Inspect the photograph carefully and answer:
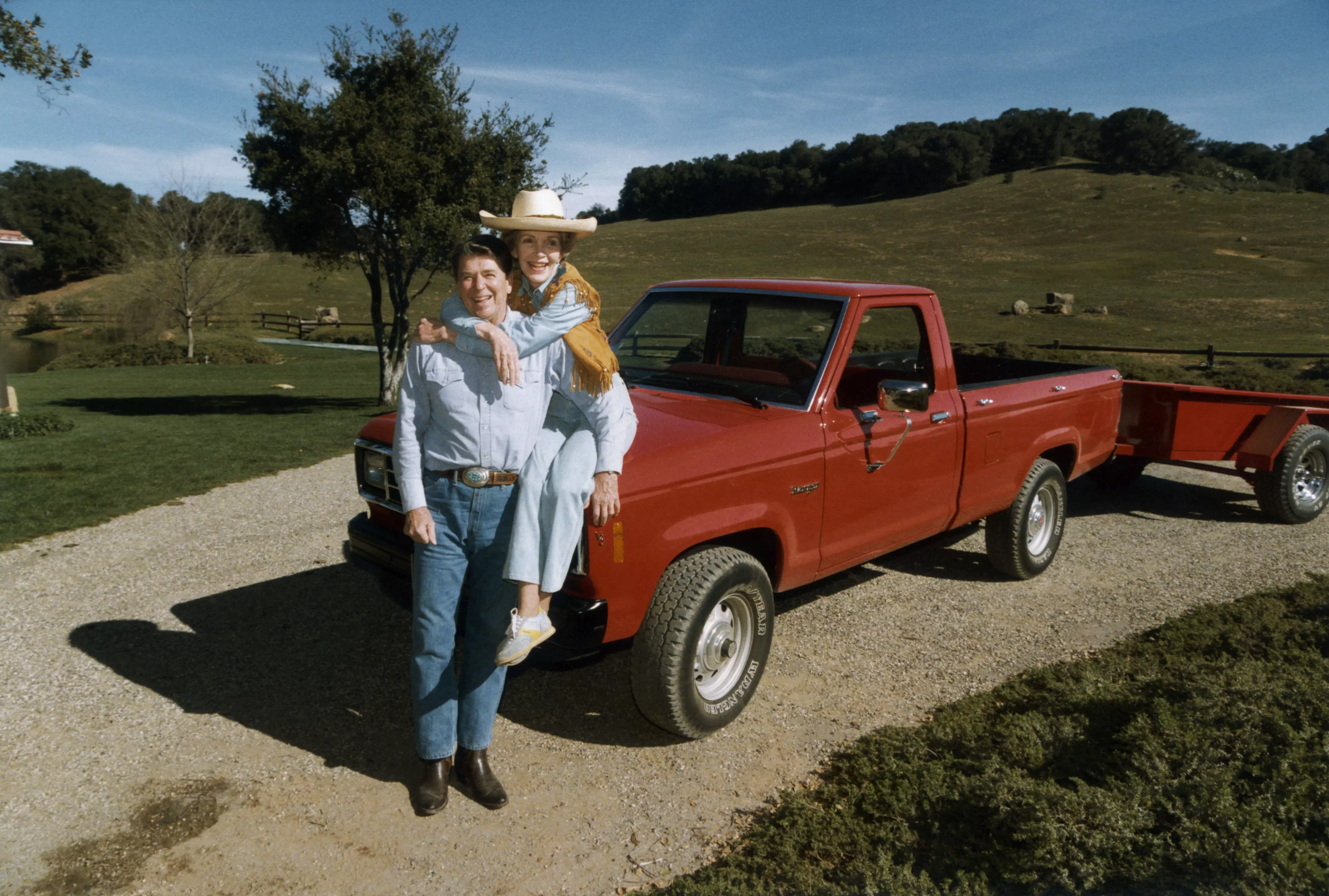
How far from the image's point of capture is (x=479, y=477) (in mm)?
3205

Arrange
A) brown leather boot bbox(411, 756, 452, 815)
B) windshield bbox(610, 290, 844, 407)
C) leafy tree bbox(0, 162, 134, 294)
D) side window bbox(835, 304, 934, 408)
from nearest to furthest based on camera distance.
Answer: brown leather boot bbox(411, 756, 452, 815), windshield bbox(610, 290, 844, 407), side window bbox(835, 304, 934, 408), leafy tree bbox(0, 162, 134, 294)

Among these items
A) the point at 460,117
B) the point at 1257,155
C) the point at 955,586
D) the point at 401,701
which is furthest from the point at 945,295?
the point at 1257,155

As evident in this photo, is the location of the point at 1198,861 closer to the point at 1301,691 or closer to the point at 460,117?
the point at 1301,691

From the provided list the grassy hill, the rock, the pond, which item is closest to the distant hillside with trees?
the grassy hill

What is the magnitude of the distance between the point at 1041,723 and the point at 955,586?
7.66 feet

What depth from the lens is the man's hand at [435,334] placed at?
10.3 ft

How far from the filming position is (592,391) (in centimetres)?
332

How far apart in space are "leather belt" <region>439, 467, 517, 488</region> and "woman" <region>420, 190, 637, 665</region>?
2.7 inches

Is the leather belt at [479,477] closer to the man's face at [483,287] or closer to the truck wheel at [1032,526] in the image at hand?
the man's face at [483,287]

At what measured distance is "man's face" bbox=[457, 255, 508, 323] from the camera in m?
3.14

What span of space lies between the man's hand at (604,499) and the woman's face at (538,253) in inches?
30.4

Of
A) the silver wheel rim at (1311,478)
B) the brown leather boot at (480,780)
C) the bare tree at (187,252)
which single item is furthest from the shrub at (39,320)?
the silver wheel rim at (1311,478)

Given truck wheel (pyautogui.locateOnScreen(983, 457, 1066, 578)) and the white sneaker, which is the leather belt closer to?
the white sneaker

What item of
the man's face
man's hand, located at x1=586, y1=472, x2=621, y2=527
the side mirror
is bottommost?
man's hand, located at x1=586, y1=472, x2=621, y2=527
